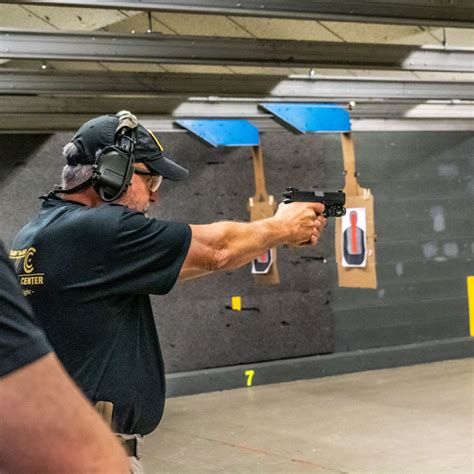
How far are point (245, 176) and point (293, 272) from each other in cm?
101

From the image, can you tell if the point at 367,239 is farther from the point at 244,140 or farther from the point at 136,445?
the point at 136,445

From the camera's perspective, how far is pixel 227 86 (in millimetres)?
6176

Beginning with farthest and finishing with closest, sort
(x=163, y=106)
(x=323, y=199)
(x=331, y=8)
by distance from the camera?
1. (x=163, y=106)
2. (x=331, y=8)
3. (x=323, y=199)

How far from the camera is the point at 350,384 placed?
320 inches

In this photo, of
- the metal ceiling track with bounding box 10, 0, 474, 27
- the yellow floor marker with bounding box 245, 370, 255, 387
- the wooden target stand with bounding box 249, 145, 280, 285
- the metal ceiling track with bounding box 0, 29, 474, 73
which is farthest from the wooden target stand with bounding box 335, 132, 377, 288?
the metal ceiling track with bounding box 10, 0, 474, 27

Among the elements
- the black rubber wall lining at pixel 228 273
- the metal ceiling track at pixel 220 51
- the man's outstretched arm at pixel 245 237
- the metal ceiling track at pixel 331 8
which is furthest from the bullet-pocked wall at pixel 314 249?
the man's outstretched arm at pixel 245 237

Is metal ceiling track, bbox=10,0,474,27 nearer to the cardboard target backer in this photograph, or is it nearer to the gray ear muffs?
the gray ear muffs

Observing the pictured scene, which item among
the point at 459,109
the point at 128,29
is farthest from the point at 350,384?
the point at 128,29

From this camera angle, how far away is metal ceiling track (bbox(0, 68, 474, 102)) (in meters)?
5.71

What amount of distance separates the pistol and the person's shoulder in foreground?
2.14 metres

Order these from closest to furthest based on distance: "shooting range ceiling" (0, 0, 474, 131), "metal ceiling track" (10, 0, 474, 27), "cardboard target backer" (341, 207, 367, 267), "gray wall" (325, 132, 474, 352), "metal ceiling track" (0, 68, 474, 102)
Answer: "metal ceiling track" (10, 0, 474, 27) → "shooting range ceiling" (0, 0, 474, 131) → "metal ceiling track" (0, 68, 474, 102) → "cardboard target backer" (341, 207, 367, 267) → "gray wall" (325, 132, 474, 352)

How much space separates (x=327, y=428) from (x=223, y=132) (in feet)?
9.02

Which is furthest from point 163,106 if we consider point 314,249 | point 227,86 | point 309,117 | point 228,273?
point 314,249

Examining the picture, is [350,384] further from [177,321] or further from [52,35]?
[52,35]
